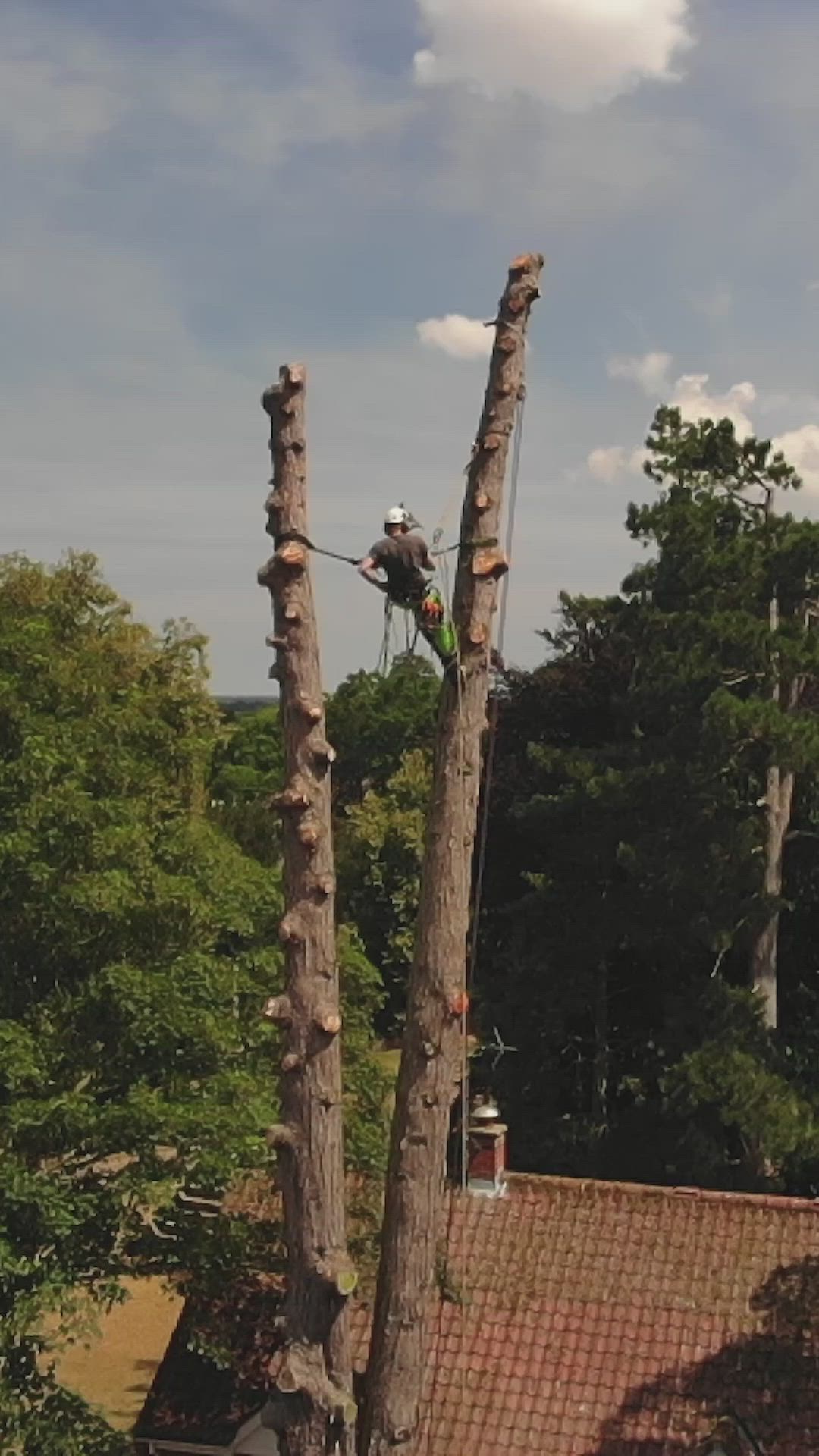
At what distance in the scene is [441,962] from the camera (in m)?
6.34

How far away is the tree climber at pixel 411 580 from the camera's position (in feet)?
20.3

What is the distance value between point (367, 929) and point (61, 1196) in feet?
72.6

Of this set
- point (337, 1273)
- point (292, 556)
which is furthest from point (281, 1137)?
point (292, 556)

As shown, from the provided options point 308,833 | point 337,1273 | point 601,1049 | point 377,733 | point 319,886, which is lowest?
point 601,1049

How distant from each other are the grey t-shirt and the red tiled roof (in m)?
7.49

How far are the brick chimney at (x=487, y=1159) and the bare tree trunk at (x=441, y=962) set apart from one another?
18.6ft

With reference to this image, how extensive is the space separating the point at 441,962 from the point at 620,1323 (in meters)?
6.41

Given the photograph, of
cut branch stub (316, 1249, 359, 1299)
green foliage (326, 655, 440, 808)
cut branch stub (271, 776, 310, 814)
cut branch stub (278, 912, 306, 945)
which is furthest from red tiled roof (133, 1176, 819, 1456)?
green foliage (326, 655, 440, 808)

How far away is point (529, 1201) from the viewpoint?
1207 centimetres

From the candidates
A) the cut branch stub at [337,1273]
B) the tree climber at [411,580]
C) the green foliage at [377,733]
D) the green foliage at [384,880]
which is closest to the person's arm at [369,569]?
the tree climber at [411,580]

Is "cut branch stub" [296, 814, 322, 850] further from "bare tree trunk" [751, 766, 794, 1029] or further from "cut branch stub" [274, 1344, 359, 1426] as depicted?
"bare tree trunk" [751, 766, 794, 1029]

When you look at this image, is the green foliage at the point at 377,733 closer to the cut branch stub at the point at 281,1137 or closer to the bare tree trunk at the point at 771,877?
the bare tree trunk at the point at 771,877

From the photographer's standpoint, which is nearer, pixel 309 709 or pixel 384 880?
pixel 309 709

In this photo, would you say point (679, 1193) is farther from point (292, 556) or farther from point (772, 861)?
point (292, 556)
